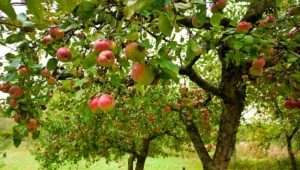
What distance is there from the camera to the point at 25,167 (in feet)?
84.1

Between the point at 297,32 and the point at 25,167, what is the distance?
79.1ft

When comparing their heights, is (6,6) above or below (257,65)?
above

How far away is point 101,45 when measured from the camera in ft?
5.68

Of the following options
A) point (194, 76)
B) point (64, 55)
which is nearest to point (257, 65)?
point (194, 76)

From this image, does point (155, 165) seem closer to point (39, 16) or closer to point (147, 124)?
point (147, 124)

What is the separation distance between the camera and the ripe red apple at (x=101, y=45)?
173 centimetres

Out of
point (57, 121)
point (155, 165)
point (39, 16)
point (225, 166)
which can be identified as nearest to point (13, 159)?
point (155, 165)

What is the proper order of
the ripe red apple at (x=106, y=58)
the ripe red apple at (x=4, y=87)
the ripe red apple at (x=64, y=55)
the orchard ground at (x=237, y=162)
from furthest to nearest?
1. the orchard ground at (x=237, y=162)
2. the ripe red apple at (x=4, y=87)
3. the ripe red apple at (x=64, y=55)
4. the ripe red apple at (x=106, y=58)

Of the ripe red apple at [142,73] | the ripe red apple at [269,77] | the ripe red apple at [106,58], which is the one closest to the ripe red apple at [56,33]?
the ripe red apple at [106,58]

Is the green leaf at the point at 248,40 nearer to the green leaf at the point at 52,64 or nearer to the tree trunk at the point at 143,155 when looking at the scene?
the green leaf at the point at 52,64

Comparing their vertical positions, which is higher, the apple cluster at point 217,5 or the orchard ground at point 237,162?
the apple cluster at point 217,5

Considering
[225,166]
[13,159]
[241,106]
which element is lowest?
[13,159]

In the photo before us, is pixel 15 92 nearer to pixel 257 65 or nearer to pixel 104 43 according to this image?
pixel 104 43

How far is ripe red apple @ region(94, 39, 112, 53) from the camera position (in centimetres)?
173
